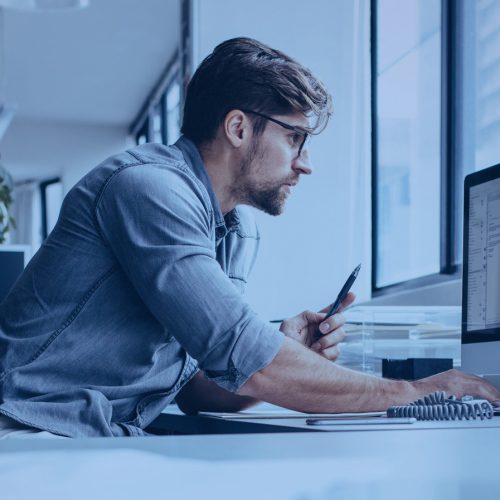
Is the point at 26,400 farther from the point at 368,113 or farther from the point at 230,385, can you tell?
the point at 368,113

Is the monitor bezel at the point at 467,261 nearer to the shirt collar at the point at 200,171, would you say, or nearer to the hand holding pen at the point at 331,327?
the hand holding pen at the point at 331,327

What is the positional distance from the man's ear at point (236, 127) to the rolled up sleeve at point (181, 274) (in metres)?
Result: 0.35

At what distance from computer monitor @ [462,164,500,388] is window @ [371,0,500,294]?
135cm

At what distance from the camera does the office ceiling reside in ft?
21.1

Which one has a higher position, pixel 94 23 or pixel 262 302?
pixel 94 23

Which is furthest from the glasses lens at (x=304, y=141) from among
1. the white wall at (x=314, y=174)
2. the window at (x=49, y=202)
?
the window at (x=49, y=202)

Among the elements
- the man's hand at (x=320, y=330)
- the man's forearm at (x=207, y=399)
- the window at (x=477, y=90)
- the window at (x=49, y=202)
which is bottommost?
the man's forearm at (x=207, y=399)

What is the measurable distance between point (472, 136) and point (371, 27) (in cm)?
102

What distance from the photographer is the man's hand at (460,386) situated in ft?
5.11

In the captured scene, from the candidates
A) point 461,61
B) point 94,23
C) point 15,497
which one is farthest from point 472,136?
point 94,23

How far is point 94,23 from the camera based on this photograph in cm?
654

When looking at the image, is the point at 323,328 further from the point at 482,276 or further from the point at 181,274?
the point at 181,274

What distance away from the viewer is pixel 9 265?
2.96m

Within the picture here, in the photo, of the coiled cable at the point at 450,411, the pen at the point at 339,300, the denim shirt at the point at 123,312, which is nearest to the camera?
the coiled cable at the point at 450,411
